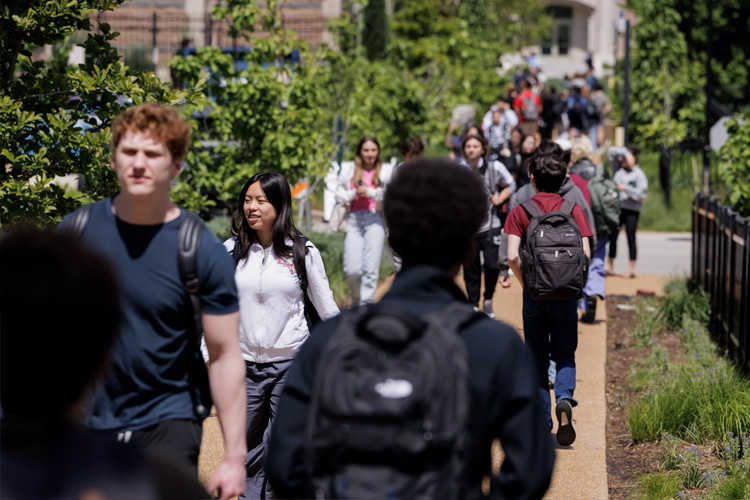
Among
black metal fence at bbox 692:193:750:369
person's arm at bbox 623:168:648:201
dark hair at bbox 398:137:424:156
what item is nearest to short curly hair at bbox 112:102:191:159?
black metal fence at bbox 692:193:750:369

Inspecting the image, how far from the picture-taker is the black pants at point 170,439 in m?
3.27

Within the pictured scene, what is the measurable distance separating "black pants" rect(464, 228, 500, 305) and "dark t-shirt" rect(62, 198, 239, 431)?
6.46 m

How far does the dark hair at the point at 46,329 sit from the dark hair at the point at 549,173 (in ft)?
16.3

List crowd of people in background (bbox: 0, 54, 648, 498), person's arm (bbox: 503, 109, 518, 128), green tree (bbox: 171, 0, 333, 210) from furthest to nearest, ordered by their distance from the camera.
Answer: person's arm (bbox: 503, 109, 518, 128), green tree (bbox: 171, 0, 333, 210), crowd of people in background (bbox: 0, 54, 648, 498)

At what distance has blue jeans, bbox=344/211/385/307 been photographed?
9875mm

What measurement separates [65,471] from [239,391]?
1505 millimetres

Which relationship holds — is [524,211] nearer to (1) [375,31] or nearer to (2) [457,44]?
(2) [457,44]

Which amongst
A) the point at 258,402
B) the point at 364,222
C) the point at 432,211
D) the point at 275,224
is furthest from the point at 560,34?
the point at 432,211

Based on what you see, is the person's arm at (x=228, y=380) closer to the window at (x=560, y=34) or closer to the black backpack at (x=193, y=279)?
the black backpack at (x=193, y=279)

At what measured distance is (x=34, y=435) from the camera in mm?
2039

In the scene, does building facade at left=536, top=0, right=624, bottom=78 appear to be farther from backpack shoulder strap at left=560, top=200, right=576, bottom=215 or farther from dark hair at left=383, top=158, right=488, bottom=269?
dark hair at left=383, top=158, right=488, bottom=269

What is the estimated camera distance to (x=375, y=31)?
3188cm

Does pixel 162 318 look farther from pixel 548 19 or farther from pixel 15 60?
pixel 548 19

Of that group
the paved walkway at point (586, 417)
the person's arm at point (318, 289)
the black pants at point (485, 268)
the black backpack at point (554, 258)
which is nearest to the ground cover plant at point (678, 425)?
the paved walkway at point (586, 417)
